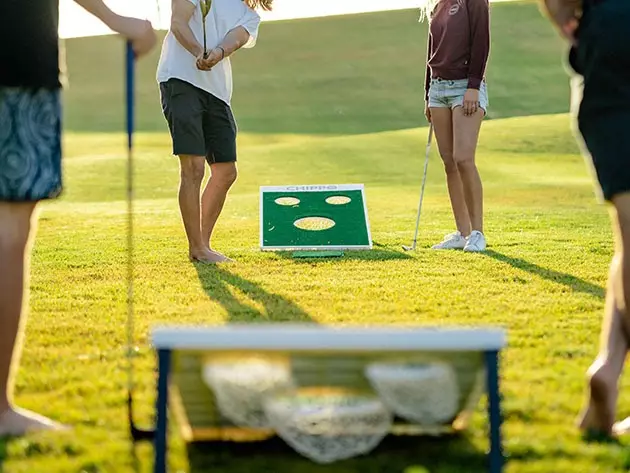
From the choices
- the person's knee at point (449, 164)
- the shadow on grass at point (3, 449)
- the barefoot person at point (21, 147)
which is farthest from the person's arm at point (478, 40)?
the shadow on grass at point (3, 449)

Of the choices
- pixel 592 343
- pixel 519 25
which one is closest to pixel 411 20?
pixel 519 25

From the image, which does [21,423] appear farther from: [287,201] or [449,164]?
[287,201]

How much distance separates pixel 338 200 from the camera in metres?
7.52

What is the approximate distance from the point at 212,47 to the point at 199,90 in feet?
0.81

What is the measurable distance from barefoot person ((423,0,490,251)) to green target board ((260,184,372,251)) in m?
0.75

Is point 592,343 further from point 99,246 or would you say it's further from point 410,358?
point 99,246

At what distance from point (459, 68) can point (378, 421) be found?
446 centimetres

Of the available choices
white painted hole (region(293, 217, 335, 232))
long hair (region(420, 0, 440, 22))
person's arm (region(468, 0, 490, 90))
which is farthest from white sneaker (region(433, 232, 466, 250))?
long hair (region(420, 0, 440, 22))

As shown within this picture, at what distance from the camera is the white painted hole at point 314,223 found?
7121 mm

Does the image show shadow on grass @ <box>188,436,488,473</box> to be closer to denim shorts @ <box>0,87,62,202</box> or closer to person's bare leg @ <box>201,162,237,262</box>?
denim shorts @ <box>0,87,62,202</box>

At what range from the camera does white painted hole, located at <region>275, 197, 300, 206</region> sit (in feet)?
24.6

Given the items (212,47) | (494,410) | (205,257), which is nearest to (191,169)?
(205,257)

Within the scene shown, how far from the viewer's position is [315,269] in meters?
5.91

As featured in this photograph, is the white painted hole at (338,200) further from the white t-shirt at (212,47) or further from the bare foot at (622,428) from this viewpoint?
the bare foot at (622,428)
